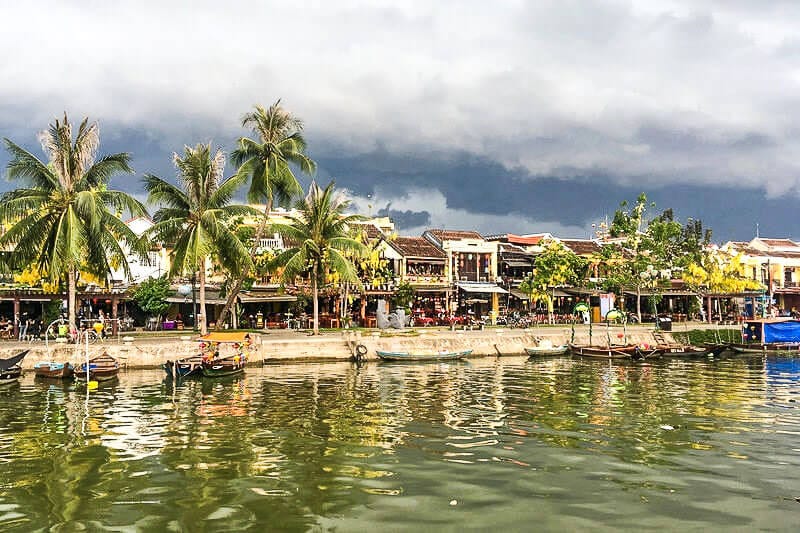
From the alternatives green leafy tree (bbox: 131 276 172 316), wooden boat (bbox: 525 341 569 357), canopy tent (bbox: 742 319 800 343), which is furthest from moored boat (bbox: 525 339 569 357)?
green leafy tree (bbox: 131 276 172 316)

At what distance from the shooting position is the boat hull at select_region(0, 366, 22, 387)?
28.9m

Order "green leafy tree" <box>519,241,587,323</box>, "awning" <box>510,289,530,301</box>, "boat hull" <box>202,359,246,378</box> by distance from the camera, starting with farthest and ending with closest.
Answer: "awning" <box>510,289,530,301</box> → "green leafy tree" <box>519,241,587,323</box> → "boat hull" <box>202,359,246,378</box>

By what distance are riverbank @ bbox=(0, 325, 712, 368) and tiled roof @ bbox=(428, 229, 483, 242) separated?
18.1 meters

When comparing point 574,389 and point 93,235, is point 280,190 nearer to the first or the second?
point 93,235

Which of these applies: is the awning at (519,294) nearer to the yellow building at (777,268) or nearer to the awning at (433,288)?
the awning at (433,288)

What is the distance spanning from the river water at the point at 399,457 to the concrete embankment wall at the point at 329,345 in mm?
6316

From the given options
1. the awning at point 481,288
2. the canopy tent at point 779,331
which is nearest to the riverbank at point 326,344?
the canopy tent at point 779,331

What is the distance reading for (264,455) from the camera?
16438 mm

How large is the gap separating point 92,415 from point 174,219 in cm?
1878

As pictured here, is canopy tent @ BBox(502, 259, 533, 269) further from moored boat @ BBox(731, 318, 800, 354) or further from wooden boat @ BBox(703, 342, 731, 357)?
wooden boat @ BBox(703, 342, 731, 357)

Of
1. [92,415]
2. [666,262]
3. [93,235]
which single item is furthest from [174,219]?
[666,262]

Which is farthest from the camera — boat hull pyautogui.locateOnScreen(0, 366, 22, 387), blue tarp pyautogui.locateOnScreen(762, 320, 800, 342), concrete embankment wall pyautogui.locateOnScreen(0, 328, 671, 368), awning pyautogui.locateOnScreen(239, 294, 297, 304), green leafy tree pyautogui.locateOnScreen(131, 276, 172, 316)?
awning pyautogui.locateOnScreen(239, 294, 297, 304)

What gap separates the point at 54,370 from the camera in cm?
3105

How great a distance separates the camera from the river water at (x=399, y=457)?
12.0 m
